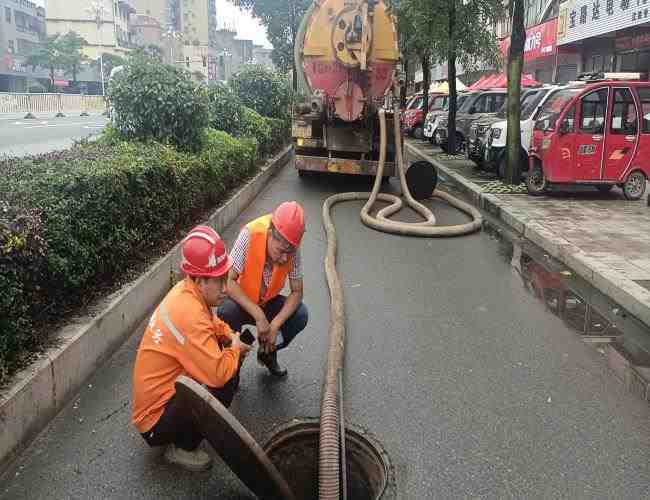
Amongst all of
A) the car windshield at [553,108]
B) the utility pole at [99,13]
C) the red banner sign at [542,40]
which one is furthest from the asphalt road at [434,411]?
the utility pole at [99,13]

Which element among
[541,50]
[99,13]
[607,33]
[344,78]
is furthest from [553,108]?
[99,13]

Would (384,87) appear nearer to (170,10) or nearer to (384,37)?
(384,37)

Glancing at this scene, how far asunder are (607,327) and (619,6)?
50.7 feet

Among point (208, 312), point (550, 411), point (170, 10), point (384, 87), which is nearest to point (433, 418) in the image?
point (550, 411)

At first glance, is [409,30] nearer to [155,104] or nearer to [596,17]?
[596,17]

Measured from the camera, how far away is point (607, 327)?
551cm

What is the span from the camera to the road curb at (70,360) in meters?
3.22

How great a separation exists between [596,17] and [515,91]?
31.3ft

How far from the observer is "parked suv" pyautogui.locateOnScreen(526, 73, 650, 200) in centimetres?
1066

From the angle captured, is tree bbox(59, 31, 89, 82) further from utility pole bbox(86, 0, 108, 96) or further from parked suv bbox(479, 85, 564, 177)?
parked suv bbox(479, 85, 564, 177)

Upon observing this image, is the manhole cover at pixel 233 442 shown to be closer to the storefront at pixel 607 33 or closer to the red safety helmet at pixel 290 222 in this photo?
the red safety helmet at pixel 290 222

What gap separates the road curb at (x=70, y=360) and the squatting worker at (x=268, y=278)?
0.96 metres

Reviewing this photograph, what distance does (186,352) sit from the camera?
2967 mm

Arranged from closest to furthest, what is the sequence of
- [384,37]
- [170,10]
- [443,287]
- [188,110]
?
[443,287] → [188,110] → [384,37] → [170,10]
